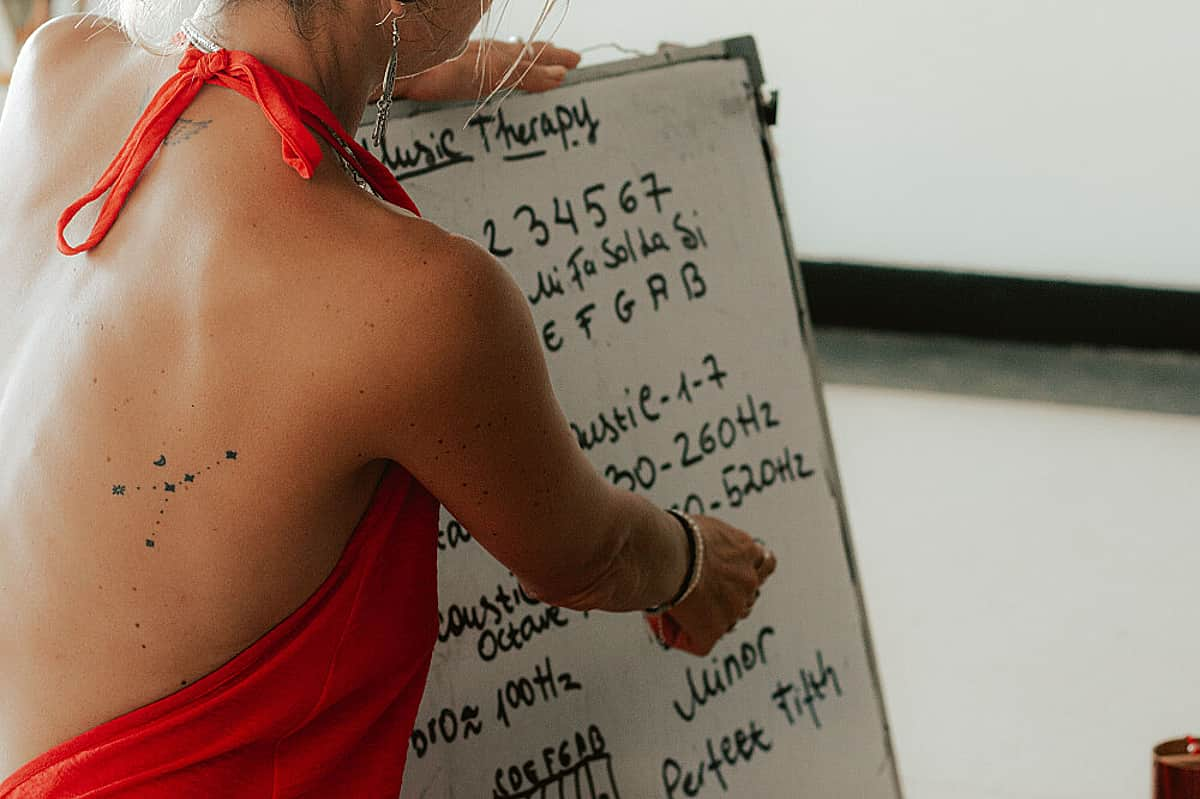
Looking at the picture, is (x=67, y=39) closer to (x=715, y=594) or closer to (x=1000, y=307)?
(x=715, y=594)

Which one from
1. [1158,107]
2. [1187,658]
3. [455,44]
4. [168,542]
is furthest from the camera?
[1187,658]

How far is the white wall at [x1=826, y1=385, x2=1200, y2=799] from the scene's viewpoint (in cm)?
182

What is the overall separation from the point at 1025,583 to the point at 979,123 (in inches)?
27.8

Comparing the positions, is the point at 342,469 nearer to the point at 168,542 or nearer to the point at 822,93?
the point at 168,542

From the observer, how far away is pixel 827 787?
1.25 metres

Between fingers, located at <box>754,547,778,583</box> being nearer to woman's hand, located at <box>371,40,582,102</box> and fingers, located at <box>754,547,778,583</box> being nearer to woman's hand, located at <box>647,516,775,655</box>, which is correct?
woman's hand, located at <box>647,516,775,655</box>

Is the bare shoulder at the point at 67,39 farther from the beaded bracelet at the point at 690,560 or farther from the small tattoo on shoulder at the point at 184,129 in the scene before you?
the beaded bracelet at the point at 690,560

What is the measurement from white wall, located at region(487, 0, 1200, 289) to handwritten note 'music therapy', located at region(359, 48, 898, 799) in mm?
633

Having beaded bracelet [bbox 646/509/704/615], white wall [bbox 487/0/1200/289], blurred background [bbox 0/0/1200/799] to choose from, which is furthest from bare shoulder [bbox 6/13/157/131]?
white wall [bbox 487/0/1200/289]

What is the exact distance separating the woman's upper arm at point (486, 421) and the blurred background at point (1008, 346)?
116 cm

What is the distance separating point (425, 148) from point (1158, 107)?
1083 millimetres

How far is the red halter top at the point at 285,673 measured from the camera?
713 millimetres

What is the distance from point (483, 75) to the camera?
109 cm

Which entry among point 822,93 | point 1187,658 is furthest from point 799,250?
point 1187,658
